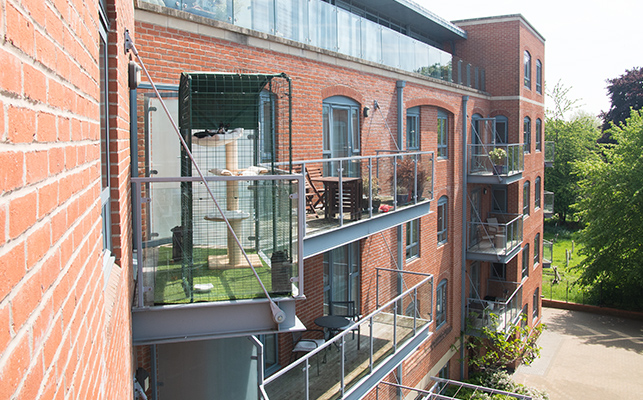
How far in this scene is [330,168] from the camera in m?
8.75

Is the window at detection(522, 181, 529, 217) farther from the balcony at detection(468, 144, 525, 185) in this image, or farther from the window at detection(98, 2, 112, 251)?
the window at detection(98, 2, 112, 251)

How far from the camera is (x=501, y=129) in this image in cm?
2294

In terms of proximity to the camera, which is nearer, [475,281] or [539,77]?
[475,281]

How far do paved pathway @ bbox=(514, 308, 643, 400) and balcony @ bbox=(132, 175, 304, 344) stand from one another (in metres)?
17.4

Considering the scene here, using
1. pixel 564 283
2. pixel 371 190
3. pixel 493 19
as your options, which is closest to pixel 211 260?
pixel 371 190

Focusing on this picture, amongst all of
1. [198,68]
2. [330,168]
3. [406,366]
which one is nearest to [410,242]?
[406,366]

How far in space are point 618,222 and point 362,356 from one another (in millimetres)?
22808

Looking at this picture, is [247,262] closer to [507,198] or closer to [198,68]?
[198,68]

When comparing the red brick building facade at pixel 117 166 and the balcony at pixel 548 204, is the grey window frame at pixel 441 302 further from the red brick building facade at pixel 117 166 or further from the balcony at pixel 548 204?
the balcony at pixel 548 204

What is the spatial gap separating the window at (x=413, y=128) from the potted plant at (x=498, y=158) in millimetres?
4780

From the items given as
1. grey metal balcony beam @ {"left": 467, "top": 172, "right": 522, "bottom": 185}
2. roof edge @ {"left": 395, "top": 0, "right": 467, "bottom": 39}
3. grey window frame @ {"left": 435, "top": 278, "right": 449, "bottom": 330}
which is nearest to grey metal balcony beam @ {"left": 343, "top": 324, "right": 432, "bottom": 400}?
grey window frame @ {"left": 435, "top": 278, "right": 449, "bottom": 330}

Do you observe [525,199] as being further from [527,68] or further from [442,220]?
[442,220]

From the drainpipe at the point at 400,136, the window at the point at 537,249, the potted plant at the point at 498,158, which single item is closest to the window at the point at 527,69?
the potted plant at the point at 498,158

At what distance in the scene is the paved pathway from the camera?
779 inches
